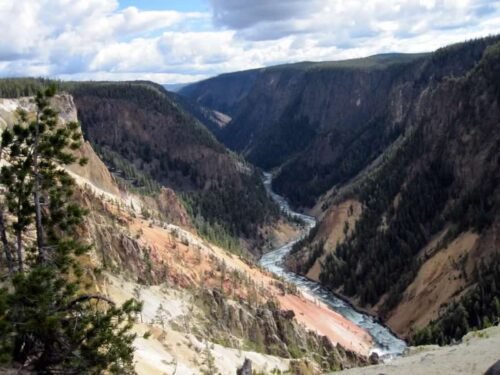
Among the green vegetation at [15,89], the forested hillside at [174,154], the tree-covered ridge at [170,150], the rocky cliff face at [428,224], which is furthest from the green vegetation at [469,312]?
the tree-covered ridge at [170,150]

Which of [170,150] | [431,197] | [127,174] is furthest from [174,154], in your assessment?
[431,197]

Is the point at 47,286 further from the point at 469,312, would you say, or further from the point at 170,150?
→ the point at 170,150

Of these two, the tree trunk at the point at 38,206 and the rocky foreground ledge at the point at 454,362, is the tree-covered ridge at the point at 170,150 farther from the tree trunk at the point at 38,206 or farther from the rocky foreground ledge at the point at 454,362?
the tree trunk at the point at 38,206

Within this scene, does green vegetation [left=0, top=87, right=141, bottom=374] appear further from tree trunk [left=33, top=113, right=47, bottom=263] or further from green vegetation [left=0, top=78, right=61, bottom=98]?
green vegetation [left=0, top=78, right=61, bottom=98]

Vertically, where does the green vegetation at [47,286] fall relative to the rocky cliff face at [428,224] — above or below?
above

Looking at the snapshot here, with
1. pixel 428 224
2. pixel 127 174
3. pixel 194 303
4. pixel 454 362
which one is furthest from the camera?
pixel 127 174

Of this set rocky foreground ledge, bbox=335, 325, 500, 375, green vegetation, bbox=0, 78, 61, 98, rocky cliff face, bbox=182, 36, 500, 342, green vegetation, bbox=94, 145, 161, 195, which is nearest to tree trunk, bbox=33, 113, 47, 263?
rocky foreground ledge, bbox=335, 325, 500, 375
